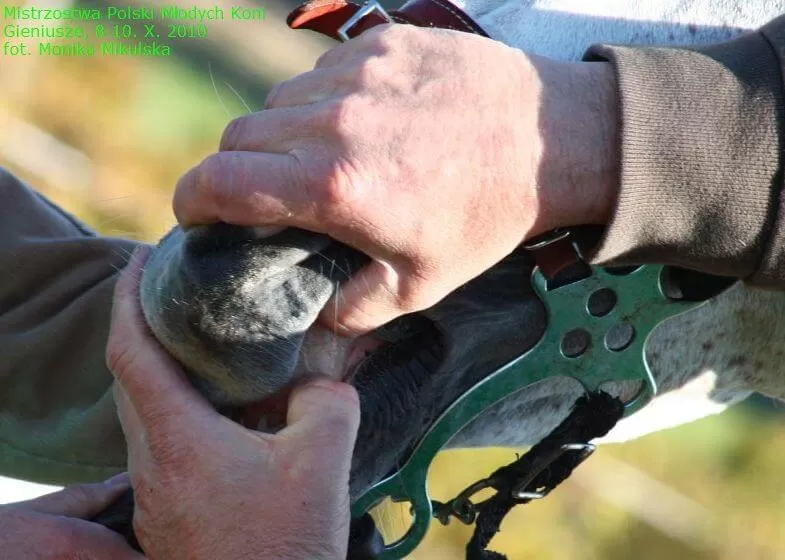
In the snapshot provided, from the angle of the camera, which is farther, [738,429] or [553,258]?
[738,429]

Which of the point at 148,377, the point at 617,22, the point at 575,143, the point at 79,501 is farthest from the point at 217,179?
the point at 617,22

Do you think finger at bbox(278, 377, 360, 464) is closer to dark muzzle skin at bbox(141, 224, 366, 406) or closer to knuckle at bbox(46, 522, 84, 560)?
dark muzzle skin at bbox(141, 224, 366, 406)

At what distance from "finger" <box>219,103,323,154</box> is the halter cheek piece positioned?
19 centimetres

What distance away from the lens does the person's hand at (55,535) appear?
114 centimetres

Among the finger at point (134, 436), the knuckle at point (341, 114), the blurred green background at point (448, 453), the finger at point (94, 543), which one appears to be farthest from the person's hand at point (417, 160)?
the blurred green background at point (448, 453)

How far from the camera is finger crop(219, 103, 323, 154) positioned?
40.2 inches

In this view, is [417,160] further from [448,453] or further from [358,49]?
[448,453]

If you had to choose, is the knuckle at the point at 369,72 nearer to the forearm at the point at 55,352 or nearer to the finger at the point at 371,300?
the finger at the point at 371,300

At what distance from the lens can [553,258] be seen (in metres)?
1.21

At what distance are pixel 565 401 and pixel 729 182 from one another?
527mm

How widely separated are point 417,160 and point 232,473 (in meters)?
0.38

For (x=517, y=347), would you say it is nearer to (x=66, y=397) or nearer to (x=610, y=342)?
(x=610, y=342)

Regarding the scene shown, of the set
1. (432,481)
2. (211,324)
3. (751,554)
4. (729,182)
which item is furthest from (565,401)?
(751,554)

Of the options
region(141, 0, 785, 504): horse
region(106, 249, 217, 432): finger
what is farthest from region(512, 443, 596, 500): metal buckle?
region(106, 249, 217, 432): finger
